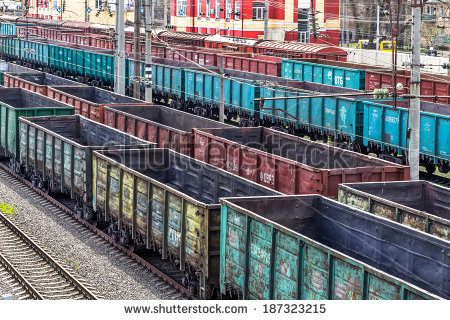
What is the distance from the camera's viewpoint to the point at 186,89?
4291 centimetres

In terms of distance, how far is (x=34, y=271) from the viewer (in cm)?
1756

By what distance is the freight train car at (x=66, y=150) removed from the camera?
20.4 meters

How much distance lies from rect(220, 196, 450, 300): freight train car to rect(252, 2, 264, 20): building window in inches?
2677

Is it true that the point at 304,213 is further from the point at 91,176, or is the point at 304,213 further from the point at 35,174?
the point at 35,174

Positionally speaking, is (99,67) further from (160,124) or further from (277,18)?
(277,18)

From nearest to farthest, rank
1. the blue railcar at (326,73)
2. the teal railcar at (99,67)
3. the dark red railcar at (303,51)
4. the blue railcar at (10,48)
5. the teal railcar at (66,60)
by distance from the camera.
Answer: the blue railcar at (326,73) < the teal railcar at (99,67) < the dark red railcar at (303,51) < the teal railcar at (66,60) < the blue railcar at (10,48)

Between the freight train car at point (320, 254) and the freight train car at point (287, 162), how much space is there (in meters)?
3.78

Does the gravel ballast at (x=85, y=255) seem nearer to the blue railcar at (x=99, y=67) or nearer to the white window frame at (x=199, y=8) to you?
the blue railcar at (x=99, y=67)

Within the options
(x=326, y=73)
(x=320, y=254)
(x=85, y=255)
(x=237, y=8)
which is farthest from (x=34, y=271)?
(x=237, y=8)

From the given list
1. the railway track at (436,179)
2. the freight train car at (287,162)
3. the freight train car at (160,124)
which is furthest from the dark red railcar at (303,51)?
the freight train car at (287,162)

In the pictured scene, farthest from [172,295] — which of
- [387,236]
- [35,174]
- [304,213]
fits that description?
[35,174]

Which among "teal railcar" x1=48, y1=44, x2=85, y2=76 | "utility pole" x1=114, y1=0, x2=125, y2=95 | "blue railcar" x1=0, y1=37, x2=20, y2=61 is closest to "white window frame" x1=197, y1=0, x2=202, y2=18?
"blue railcar" x1=0, y1=37, x2=20, y2=61

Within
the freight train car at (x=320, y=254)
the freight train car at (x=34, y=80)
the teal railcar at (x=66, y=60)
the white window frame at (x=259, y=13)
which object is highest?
the white window frame at (x=259, y=13)

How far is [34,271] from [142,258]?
2514 mm
